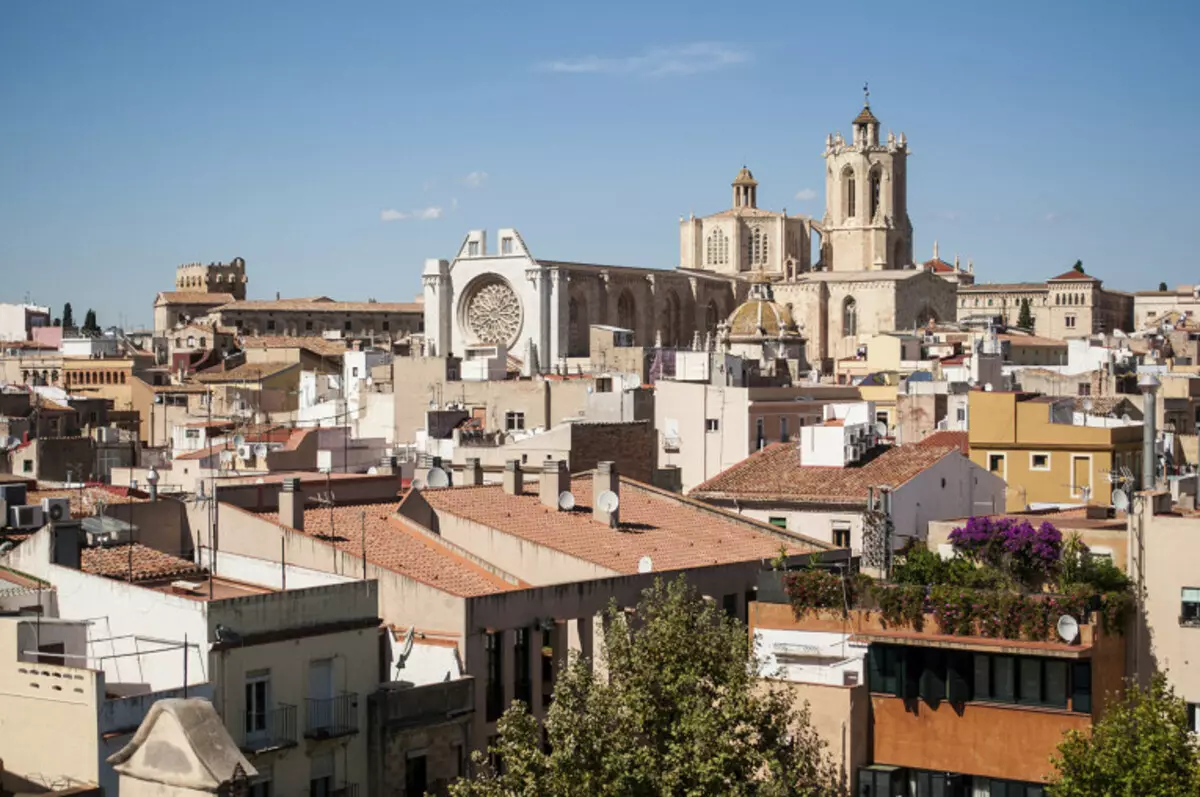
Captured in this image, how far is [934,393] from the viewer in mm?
45688

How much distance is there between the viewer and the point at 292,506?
23.3 metres

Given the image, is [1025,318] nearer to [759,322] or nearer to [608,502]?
[759,322]

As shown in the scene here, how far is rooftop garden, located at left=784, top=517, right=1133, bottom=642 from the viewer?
715 inches

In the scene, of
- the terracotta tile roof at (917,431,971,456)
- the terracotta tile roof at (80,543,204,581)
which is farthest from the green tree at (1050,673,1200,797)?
the terracotta tile roof at (917,431,971,456)

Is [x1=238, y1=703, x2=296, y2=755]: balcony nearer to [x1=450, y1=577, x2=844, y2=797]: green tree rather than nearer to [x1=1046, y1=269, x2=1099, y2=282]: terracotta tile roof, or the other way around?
[x1=450, y1=577, x2=844, y2=797]: green tree

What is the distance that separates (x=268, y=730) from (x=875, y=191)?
4245 inches

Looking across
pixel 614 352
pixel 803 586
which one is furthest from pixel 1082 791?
pixel 614 352

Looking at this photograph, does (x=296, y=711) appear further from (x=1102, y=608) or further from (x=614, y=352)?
(x=614, y=352)

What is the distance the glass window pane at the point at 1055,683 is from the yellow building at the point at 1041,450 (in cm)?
1450

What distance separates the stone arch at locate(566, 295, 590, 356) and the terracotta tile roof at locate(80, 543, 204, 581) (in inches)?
2909

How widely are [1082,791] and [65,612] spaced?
8.89 m

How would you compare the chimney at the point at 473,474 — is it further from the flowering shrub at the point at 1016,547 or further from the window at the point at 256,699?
the window at the point at 256,699

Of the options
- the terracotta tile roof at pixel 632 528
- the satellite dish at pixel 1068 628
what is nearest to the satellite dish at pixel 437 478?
the terracotta tile roof at pixel 632 528

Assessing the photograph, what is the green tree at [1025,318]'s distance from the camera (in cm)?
11856
